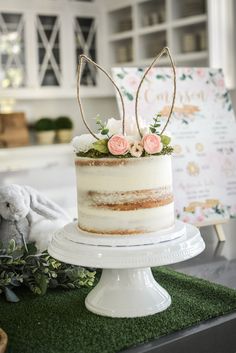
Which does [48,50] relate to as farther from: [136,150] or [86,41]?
[136,150]

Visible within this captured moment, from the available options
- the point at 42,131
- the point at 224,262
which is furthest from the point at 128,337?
the point at 42,131

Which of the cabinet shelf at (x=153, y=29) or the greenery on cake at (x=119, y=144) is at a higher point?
the cabinet shelf at (x=153, y=29)

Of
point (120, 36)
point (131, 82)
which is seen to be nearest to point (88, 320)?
point (131, 82)

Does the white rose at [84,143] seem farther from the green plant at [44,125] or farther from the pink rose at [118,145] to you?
the green plant at [44,125]

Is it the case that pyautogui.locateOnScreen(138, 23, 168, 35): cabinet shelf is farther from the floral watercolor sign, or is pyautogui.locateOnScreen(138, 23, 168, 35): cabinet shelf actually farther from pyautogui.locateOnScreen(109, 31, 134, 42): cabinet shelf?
the floral watercolor sign

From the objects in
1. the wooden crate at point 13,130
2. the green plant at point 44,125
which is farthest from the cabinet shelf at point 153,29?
the wooden crate at point 13,130

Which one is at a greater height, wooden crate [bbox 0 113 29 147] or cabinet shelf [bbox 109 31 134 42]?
cabinet shelf [bbox 109 31 134 42]

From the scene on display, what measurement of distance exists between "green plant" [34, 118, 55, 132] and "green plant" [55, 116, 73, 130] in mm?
60

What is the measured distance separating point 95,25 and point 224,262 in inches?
153

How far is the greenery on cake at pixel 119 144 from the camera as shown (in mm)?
1081

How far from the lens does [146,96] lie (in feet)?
5.89

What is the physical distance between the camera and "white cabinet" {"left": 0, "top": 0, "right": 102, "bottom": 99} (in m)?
4.58

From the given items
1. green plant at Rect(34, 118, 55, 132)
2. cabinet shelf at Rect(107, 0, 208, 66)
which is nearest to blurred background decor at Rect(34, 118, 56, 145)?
green plant at Rect(34, 118, 55, 132)

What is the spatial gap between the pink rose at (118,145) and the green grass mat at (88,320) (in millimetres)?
340
